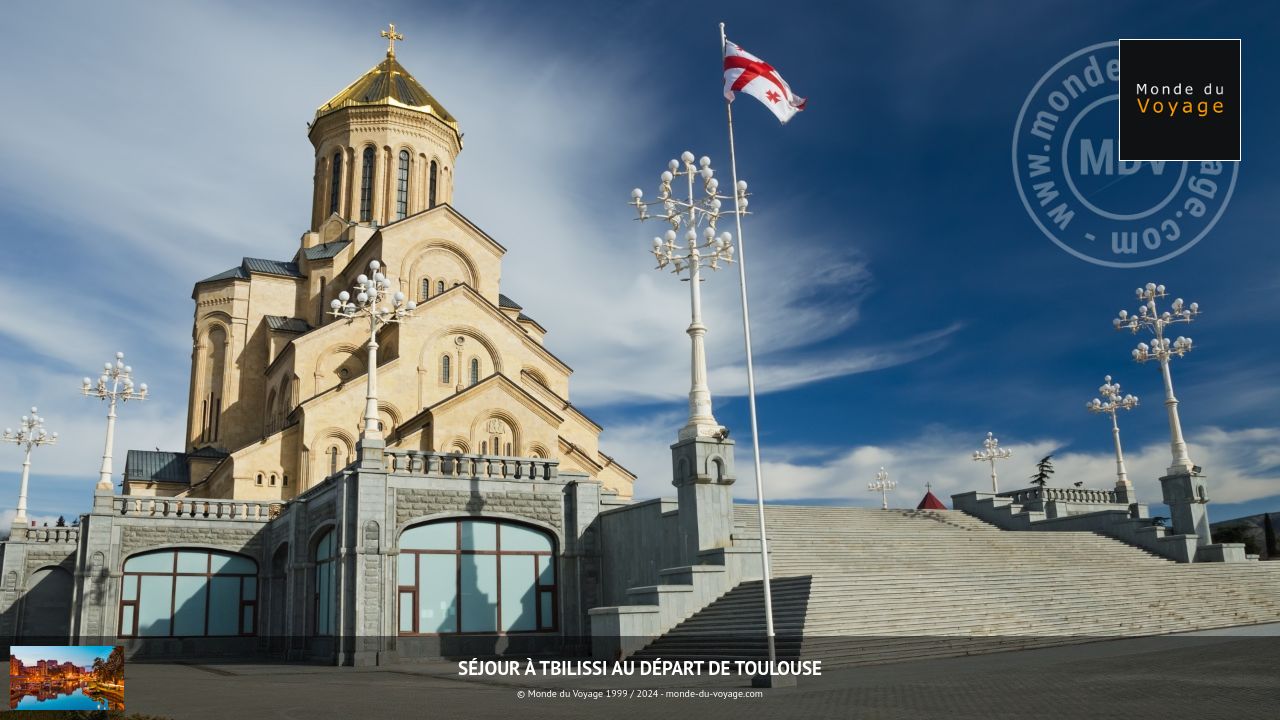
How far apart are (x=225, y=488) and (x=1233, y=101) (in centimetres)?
3697

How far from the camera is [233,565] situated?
31094mm

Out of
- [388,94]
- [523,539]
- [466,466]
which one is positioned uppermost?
[388,94]

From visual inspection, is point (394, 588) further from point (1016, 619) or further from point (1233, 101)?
point (1233, 101)

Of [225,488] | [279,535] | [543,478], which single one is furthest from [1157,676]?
[225,488]

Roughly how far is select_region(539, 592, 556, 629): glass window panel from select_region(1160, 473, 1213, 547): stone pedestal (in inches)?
781

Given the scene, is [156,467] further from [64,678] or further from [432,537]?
[64,678]

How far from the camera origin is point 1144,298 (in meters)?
31.3

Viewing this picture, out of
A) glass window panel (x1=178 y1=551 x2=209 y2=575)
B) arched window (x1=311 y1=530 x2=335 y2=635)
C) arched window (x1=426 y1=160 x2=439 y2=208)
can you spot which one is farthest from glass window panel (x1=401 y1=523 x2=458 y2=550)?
arched window (x1=426 y1=160 x2=439 y2=208)

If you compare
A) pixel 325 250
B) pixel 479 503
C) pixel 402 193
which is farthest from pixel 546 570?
pixel 402 193

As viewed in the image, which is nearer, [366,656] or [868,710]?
[868,710]

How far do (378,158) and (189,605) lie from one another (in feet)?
94.7

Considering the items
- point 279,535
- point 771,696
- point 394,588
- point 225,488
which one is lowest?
point 771,696

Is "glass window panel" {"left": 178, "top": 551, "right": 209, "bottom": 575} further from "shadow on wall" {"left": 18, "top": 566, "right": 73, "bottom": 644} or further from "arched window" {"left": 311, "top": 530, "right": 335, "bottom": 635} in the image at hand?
"shadow on wall" {"left": 18, "top": 566, "right": 73, "bottom": 644}

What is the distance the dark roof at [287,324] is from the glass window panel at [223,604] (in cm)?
1922
